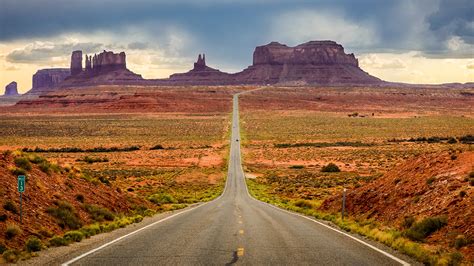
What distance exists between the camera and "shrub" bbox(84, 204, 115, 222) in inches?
774

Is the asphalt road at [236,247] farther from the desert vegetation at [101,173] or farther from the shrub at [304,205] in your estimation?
the shrub at [304,205]

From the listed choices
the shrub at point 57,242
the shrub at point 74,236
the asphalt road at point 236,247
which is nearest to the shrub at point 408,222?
the asphalt road at point 236,247

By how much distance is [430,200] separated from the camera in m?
16.6

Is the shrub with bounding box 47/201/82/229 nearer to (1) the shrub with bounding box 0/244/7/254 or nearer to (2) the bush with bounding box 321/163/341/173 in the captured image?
(1) the shrub with bounding box 0/244/7/254

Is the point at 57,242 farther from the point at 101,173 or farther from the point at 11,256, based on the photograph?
the point at 101,173

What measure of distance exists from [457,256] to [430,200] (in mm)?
5145

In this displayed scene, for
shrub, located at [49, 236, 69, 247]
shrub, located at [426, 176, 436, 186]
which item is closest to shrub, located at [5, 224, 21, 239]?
shrub, located at [49, 236, 69, 247]

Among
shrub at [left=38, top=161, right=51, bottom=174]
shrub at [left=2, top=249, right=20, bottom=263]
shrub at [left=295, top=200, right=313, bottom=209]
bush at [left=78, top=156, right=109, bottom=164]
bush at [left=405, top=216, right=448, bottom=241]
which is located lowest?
bush at [left=78, top=156, right=109, bottom=164]

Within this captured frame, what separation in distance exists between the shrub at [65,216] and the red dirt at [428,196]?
9.75m

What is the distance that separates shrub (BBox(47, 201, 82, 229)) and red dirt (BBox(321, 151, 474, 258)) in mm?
9750

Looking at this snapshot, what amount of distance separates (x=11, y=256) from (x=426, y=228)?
10.0 meters

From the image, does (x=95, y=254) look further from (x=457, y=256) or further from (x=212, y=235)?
(x=457, y=256)

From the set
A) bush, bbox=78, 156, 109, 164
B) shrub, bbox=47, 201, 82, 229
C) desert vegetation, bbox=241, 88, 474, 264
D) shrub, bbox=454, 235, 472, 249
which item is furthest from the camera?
bush, bbox=78, 156, 109, 164

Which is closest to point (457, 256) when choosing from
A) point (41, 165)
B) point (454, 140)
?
point (41, 165)
